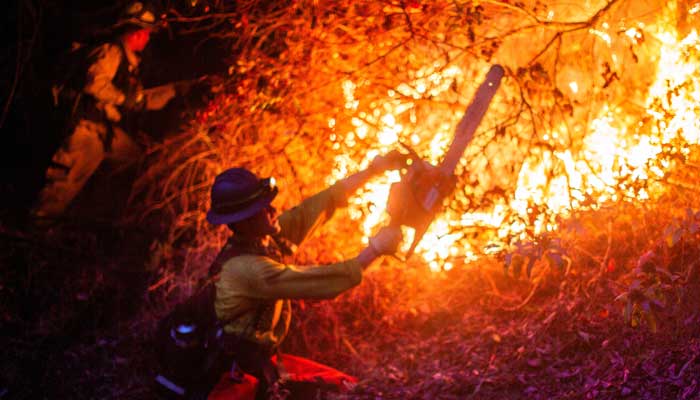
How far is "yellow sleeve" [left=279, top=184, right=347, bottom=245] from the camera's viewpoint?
4996 mm

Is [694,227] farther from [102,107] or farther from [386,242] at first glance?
[102,107]

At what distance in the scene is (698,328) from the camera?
184 inches

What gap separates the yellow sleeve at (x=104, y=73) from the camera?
7.89m

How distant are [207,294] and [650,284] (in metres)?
2.92

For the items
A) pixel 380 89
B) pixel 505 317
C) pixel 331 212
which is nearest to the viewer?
pixel 331 212

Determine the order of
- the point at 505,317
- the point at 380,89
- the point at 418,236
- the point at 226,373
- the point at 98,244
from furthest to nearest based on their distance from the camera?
the point at 98,244 < the point at 380,89 < the point at 505,317 < the point at 226,373 < the point at 418,236

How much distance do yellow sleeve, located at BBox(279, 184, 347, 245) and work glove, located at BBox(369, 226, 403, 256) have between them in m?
0.95

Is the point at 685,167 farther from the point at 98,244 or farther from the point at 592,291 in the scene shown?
the point at 98,244

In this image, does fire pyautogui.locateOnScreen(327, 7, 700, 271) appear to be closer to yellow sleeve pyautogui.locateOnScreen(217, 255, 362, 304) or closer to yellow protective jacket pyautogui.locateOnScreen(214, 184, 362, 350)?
yellow protective jacket pyautogui.locateOnScreen(214, 184, 362, 350)

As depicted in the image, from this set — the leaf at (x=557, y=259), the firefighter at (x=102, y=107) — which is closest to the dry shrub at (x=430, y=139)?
the leaf at (x=557, y=259)

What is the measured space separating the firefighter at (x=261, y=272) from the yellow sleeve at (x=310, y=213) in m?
0.01

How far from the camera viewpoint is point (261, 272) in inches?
167

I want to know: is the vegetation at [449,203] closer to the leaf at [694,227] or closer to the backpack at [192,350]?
the leaf at [694,227]

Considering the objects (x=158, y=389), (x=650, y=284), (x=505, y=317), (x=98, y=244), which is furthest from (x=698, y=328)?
(x=98, y=244)
